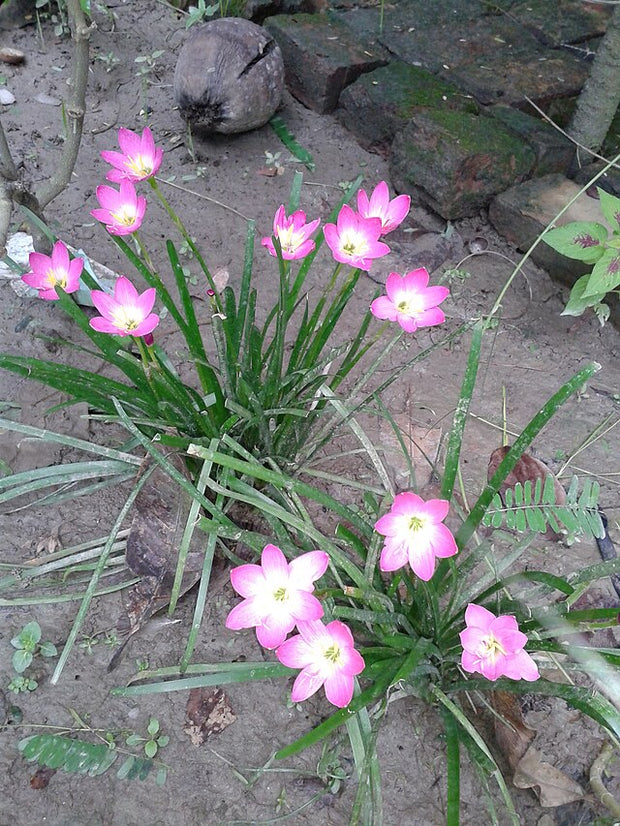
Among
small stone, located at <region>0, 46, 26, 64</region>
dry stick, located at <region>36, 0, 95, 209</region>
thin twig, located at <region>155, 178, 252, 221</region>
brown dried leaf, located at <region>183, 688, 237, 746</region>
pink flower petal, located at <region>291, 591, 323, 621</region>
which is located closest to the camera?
pink flower petal, located at <region>291, 591, 323, 621</region>

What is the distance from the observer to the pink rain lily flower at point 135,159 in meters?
1.28

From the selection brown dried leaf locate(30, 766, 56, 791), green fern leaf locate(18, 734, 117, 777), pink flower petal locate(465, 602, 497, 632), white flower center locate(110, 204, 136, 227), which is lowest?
brown dried leaf locate(30, 766, 56, 791)

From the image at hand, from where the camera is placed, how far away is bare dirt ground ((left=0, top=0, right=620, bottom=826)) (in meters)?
1.26

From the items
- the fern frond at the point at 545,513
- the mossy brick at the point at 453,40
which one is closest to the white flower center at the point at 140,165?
the fern frond at the point at 545,513

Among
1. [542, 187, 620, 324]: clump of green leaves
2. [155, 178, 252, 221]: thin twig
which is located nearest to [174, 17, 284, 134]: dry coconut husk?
[155, 178, 252, 221]: thin twig

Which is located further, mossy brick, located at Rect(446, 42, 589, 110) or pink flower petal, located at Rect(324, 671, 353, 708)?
mossy brick, located at Rect(446, 42, 589, 110)

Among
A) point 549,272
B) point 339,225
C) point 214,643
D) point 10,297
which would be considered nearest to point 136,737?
point 214,643

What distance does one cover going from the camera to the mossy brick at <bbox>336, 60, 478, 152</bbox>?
2.52 metres

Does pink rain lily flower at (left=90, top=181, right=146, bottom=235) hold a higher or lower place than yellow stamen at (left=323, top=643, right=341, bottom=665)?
higher

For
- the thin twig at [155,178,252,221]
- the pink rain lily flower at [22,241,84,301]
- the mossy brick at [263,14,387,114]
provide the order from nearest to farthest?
the pink rain lily flower at [22,241,84,301] → the thin twig at [155,178,252,221] → the mossy brick at [263,14,387,114]

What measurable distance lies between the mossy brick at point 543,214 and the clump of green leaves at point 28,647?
1808mm

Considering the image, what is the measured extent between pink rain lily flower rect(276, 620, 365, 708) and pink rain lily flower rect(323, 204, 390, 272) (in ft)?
2.00

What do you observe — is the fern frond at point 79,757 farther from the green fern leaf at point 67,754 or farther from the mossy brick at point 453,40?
the mossy brick at point 453,40

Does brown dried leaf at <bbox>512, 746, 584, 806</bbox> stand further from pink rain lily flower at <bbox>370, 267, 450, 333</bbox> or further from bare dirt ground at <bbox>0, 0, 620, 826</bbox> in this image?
pink rain lily flower at <bbox>370, 267, 450, 333</bbox>
